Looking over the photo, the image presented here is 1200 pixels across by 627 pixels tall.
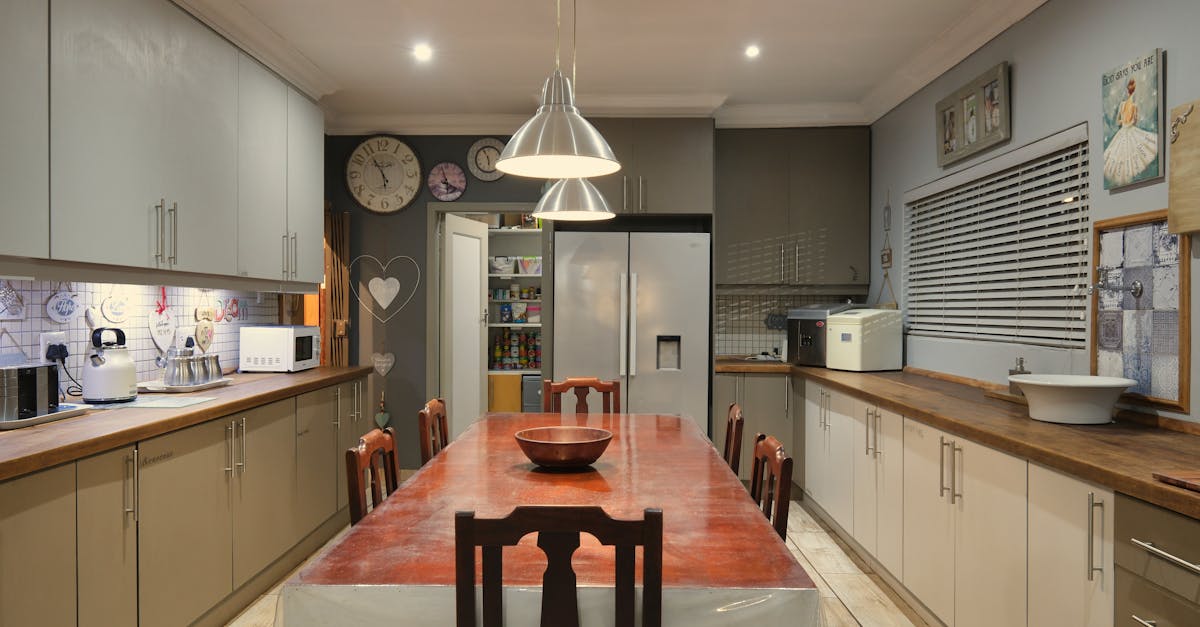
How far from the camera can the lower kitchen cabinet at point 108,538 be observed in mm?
2104

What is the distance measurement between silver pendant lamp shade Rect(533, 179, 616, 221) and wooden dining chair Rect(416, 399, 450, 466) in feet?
2.77

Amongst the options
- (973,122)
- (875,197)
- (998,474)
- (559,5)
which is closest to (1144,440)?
(998,474)

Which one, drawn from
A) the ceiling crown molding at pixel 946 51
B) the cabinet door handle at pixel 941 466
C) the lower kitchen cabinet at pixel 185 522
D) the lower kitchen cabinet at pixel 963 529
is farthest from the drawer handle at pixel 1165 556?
the lower kitchen cabinet at pixel 185 522

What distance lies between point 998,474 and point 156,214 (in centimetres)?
312

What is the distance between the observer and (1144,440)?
2133 mm

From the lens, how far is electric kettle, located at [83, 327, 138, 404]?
8.83 feet

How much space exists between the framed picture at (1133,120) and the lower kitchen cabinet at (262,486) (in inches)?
135

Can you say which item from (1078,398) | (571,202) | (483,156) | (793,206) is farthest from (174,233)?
(793,206)

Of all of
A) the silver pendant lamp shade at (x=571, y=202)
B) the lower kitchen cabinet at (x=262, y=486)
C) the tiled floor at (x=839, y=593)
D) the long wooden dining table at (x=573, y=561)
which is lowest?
the tiled floor at (x=839, y=593)

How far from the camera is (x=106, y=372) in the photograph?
271 cm

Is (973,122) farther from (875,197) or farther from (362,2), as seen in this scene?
(362,2)

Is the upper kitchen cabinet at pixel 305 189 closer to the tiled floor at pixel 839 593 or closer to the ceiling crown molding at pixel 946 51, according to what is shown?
the tiled floor at pixel 839 593

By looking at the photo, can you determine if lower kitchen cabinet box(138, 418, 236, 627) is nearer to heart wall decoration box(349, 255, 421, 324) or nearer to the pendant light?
the pendant light

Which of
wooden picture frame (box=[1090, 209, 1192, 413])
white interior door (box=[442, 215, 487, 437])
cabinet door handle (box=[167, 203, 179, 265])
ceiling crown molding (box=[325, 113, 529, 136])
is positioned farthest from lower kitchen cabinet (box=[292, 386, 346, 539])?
wooden picture frame (box=[1090, 209, 1192, 413])
